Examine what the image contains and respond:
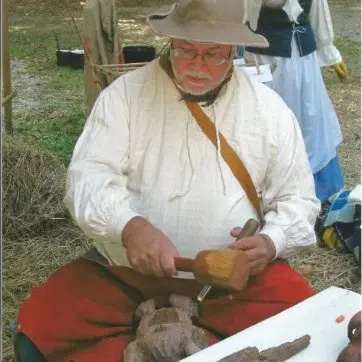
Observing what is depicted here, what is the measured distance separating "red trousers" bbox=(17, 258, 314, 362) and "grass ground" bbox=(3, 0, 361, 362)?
2.55ft

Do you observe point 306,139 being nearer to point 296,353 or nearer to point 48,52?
point 296,353

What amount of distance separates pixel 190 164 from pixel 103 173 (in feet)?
0.87

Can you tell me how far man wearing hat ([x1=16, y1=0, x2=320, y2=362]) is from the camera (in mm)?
1975

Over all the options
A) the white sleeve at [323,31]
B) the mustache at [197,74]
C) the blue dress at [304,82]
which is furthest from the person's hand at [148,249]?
the white sleeve at [323,31]

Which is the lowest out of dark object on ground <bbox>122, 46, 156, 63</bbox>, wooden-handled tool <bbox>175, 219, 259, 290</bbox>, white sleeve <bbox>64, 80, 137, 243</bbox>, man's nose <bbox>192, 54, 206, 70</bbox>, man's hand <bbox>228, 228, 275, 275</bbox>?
dark object on ground <bbox>122, 46, 156, 63</bbox>

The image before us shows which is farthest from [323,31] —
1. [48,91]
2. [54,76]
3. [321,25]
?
[54,76]

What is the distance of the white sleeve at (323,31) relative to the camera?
3.84m

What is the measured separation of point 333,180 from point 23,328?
2364mm

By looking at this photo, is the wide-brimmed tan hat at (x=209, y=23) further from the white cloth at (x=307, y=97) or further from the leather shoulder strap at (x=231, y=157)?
the white cloth at (x=307, y=97)

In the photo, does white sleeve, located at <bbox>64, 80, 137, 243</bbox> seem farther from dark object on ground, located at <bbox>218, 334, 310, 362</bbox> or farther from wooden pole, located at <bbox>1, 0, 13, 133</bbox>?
wooden pole, located at <bbox>1, 0, 13, 133</bbox>

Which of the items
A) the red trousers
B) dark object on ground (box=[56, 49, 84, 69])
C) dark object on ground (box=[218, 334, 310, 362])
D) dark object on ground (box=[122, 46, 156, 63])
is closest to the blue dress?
dark object on ground (box=[122, 46, 156, 63])

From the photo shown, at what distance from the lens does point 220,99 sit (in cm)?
220

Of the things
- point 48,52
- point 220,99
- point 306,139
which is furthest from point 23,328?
point 48,52

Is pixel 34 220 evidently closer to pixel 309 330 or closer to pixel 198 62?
pixel 198 62
